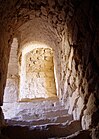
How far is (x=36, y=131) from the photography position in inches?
101

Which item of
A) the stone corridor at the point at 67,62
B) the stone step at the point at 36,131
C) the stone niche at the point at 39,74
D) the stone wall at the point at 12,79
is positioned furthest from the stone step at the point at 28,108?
the stone niche at the point at 39,74

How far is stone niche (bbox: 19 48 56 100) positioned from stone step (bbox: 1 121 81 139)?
17.6ft

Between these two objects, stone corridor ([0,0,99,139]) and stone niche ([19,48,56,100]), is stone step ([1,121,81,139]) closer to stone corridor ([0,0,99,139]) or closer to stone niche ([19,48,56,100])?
stone corridor ([0,0,99,139])

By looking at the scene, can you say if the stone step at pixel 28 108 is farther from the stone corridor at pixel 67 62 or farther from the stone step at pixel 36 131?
the stone step at pixel 36 131

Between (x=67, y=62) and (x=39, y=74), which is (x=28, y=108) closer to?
(x=67, y=62)

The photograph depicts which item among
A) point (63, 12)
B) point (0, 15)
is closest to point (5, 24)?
point (0, 15)

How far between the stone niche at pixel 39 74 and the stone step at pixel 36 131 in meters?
5.36

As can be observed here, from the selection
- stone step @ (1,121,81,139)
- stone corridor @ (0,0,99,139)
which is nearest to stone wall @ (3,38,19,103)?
stone corridor @ (0,0,99,139)

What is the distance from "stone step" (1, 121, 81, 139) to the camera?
100 inches

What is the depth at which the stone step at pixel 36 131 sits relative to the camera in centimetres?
255

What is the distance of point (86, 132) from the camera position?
225 cm

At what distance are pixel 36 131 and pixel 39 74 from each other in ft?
19.3

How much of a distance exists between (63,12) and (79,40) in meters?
0.60

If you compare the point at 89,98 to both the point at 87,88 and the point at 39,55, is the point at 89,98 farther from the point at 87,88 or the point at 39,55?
the point at 39,55
